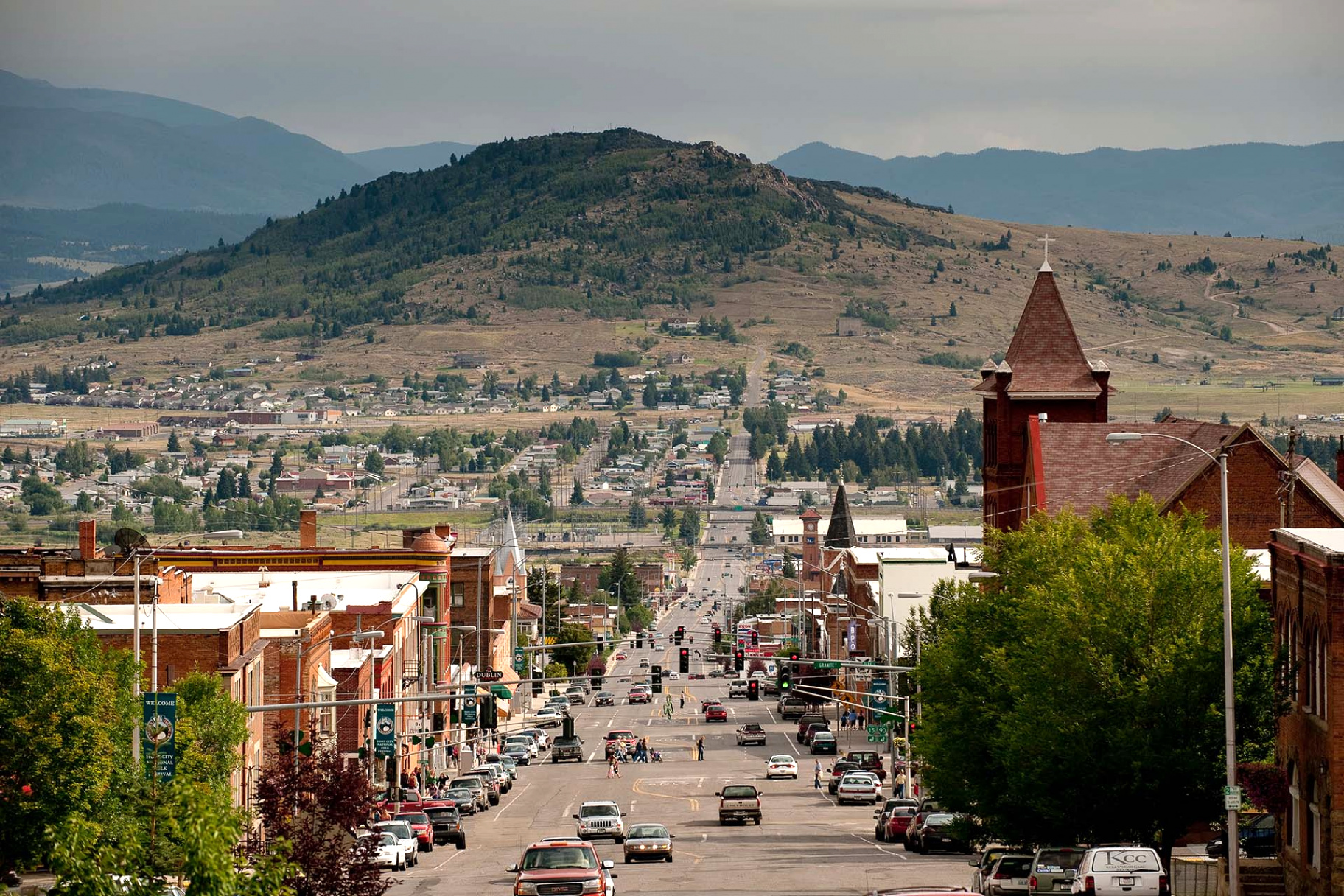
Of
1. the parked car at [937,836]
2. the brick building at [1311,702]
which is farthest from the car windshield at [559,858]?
the parked car at [937,836]

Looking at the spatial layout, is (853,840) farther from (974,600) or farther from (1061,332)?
(1061,332)

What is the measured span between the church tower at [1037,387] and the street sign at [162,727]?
54091mm

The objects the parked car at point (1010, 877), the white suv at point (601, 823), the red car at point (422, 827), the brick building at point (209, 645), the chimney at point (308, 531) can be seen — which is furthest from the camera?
the chimney at point (308, 531)

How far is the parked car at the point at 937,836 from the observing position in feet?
220

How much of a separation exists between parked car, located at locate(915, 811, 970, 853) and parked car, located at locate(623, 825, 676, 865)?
24.8ft

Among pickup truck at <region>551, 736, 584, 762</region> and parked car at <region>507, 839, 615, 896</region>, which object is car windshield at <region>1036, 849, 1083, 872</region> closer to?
parked car at <region>507, 839, 615, 896</region>

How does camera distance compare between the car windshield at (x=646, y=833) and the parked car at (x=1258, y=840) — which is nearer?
the parked car at (x=1258, y=840)

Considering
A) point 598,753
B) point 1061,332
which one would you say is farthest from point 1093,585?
point 598,753

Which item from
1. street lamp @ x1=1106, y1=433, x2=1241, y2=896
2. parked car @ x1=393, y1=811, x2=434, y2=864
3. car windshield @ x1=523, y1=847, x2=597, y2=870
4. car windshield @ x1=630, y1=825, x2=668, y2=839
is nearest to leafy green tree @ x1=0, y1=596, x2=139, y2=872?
car windshield @ x1=523, y1=847, x2=597, y2=870

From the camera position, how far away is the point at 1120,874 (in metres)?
46.8

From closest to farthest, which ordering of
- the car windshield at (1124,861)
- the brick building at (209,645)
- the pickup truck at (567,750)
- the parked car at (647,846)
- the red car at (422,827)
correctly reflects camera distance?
the car windshield at (1124,861)
the parked car at (647,846)
the brick building at (209,645)
the red car at (422,827)
the pickup truck at (567,750)

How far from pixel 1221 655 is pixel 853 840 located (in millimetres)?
19975

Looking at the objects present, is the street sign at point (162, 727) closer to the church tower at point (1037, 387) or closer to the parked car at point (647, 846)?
Answer: the parked car at point (647, 846)

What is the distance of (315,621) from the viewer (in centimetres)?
8762
